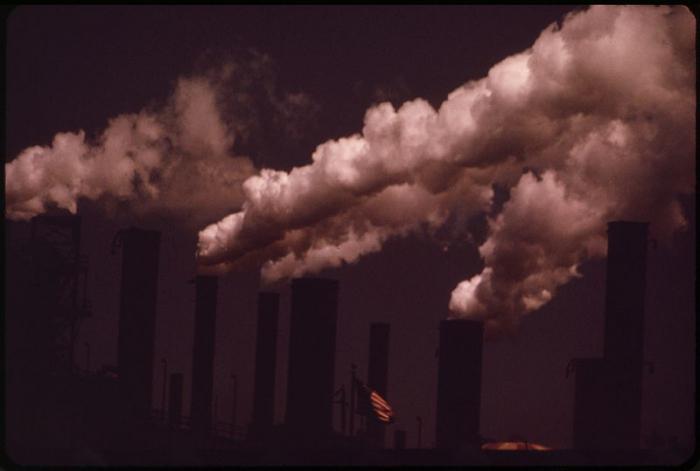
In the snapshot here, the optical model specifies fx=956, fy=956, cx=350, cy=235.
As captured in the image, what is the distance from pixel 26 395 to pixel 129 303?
4.67 m

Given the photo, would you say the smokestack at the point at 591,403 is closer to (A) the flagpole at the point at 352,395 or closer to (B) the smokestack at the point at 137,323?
(A) the flagpole at the point at 352,395

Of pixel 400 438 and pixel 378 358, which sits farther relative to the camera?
pixel 378 358

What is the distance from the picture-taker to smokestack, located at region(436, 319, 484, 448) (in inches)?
1510

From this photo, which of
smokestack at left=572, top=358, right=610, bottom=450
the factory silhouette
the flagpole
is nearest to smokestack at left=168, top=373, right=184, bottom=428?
the factory silhouette

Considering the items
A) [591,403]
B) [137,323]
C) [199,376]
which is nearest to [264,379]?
[199,376]

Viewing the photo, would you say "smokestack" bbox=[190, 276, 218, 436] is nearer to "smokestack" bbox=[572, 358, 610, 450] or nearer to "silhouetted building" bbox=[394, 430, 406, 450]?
"silhouetted building" bbox=[394, 430, 406, 450]

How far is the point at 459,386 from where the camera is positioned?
3856 cm

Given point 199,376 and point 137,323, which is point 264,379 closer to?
point 199,376

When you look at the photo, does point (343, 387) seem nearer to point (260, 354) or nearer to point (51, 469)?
point (260, 354)

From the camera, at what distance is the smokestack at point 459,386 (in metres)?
38.3

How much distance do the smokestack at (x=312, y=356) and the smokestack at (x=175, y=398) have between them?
953 cm

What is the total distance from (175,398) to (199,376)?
4.47 ft

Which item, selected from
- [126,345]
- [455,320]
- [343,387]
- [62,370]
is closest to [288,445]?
[343,387]

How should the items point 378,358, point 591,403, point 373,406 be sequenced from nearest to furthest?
point 373,406 < point 591,403 < point 378,358
